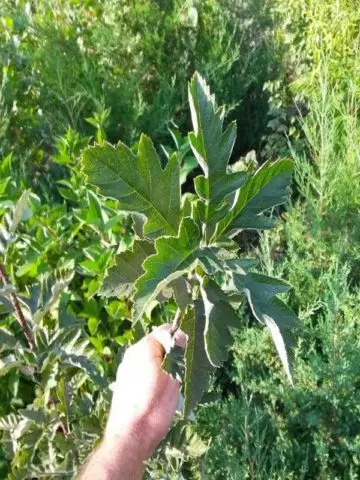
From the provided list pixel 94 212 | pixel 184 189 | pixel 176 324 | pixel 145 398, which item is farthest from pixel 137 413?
pixel 184 189

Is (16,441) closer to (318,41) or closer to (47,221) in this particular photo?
(47,221)

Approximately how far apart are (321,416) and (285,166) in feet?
4.25

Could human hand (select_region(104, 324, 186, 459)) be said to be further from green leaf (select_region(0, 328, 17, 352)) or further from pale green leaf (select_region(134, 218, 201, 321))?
green leaf (select_region(0, 328, 17, 352))

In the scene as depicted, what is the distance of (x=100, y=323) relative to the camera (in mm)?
2377

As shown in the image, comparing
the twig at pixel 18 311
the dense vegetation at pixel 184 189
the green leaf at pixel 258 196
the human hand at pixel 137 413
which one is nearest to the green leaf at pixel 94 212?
the dense vegetation at pixel 184 189

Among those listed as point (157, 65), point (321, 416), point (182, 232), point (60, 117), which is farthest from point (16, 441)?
point (157, 65)

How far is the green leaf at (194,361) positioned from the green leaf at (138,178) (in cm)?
17

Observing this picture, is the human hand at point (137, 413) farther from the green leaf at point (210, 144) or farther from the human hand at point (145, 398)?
the green leaf at point (210, 144)

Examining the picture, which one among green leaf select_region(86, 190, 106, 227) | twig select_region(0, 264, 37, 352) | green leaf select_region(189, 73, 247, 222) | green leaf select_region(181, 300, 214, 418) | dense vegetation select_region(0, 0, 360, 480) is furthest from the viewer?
green leaf select_region(86, 190, 106, 227)

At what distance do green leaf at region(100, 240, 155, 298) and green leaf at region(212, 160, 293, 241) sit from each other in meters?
0.16

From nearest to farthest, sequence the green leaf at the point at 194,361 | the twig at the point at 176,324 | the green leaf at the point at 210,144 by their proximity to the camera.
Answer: the green leaf at the point at 210,144, the green leaf at the point at 194,361, the twig at the point at 176,324

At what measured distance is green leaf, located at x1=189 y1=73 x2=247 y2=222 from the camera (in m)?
0.95

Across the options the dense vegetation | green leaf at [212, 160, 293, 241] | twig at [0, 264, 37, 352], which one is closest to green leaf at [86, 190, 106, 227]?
the dense vegetation

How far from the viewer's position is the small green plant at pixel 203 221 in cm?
96
